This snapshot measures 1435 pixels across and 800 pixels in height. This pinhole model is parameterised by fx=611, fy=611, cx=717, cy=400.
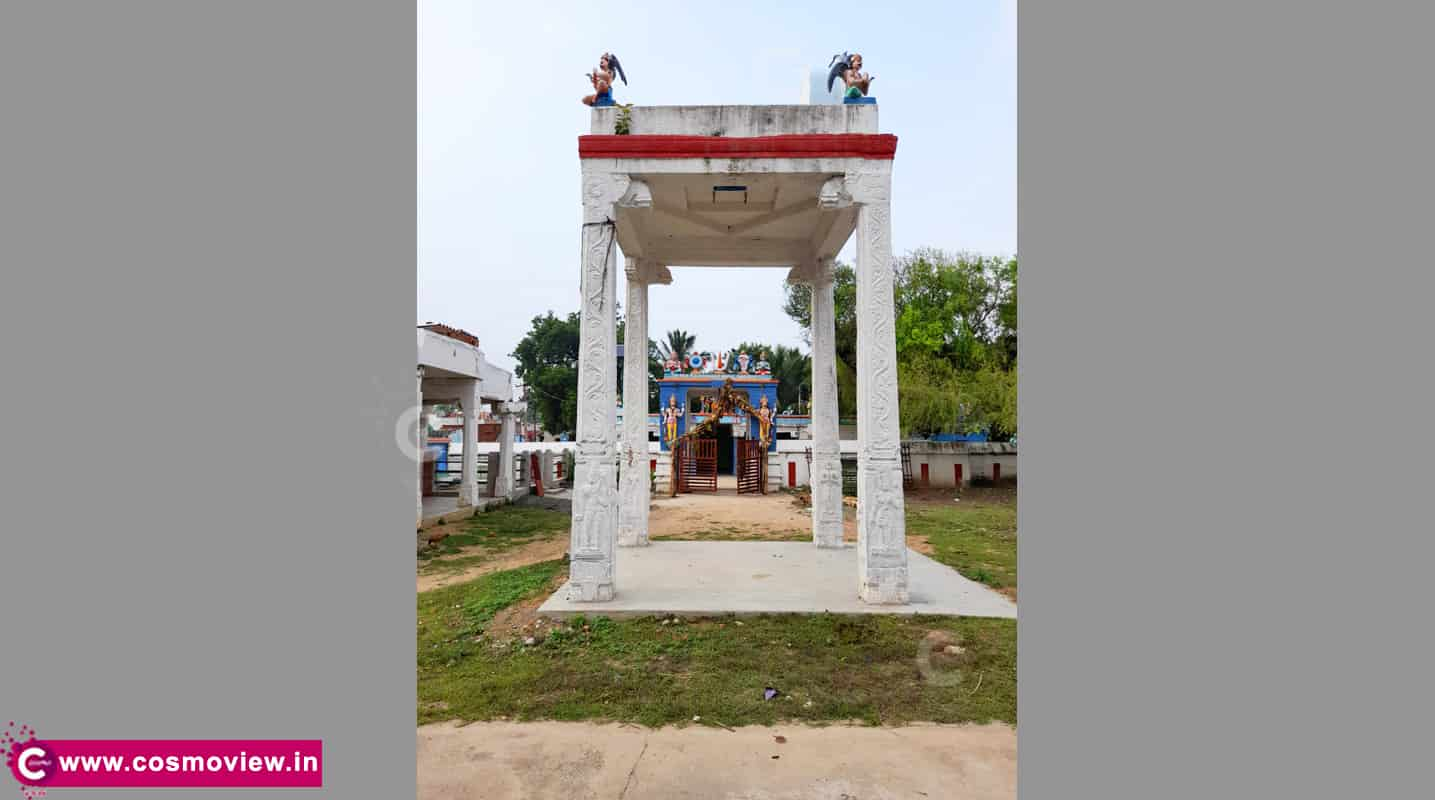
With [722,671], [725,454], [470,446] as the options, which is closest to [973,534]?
[722,671]

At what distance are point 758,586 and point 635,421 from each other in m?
3.81

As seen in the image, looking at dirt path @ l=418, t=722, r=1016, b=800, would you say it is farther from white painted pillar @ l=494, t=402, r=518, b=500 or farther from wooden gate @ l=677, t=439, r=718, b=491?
wooden gate @ l=677, t=439, r=718, b=491

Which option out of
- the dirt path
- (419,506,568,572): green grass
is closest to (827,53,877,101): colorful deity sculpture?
the dirt path

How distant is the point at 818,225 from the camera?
907 centimetres

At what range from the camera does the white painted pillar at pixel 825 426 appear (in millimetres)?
9508

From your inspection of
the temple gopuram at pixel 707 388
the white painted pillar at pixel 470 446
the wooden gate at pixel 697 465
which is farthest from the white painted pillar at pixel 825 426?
the temple gopuram at pixel 707 388

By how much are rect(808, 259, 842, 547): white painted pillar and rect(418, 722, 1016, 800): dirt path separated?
5.43 meters

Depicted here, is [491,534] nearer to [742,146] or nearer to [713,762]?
[742,146]

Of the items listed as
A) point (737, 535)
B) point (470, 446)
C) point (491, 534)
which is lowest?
point (491, 534)

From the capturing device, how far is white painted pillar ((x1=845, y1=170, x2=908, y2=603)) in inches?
251

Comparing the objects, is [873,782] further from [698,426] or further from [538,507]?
[698,426]

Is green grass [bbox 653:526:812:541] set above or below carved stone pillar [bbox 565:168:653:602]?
below
